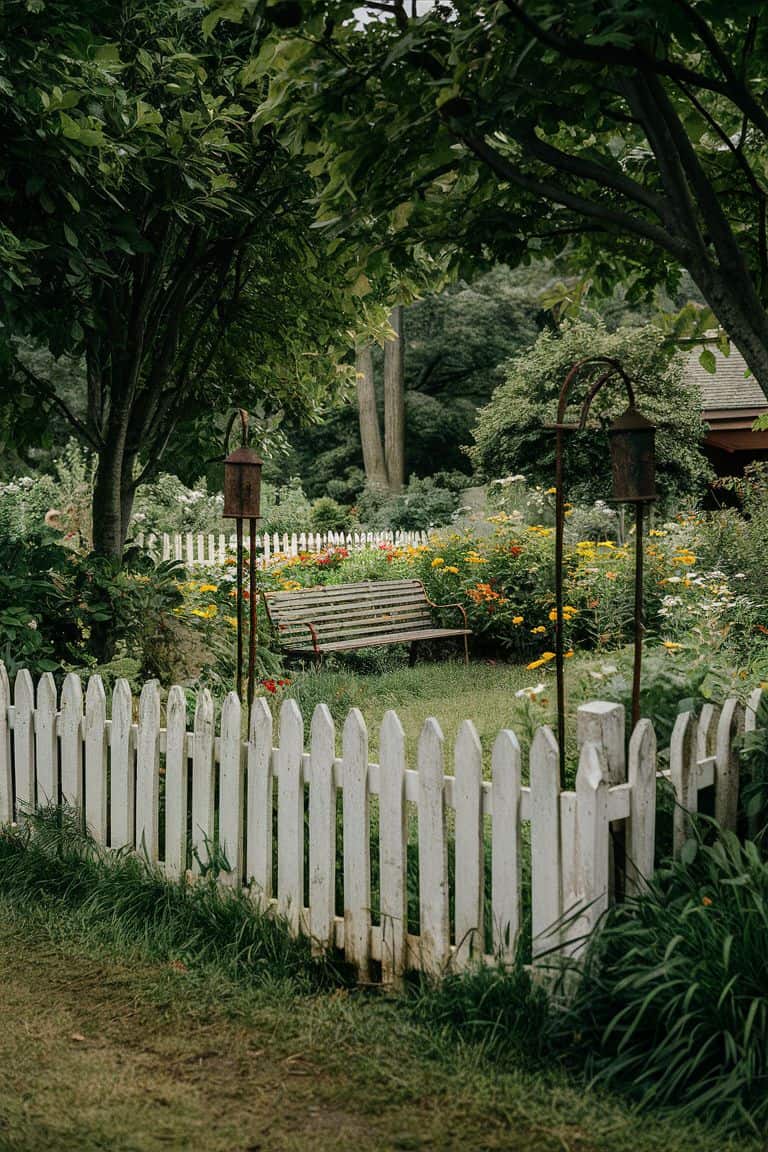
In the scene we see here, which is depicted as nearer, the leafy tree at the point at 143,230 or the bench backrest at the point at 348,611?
the leafy tree at the point at 143,230

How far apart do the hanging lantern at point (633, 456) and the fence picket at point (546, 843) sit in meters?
0.93

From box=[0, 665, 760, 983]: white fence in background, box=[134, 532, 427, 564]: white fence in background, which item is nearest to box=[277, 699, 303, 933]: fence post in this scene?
box=[0, 665, 760, 983]: white fence in background

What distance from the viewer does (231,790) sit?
3.71 meters

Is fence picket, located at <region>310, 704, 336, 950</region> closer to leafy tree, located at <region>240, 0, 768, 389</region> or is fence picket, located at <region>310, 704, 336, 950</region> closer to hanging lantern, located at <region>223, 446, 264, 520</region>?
hanging lantern, located at <region>223, 446, 264, 520</region>

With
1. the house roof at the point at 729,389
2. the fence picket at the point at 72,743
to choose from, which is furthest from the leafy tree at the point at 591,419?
the fence picket at the point at 72,743

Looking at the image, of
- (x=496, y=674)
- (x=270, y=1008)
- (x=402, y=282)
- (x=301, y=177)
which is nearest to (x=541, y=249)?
(x=402, y=282)

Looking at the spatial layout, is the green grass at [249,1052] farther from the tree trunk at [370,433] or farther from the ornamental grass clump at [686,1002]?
the tree trunk at [370,433]

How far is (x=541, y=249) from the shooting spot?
13.1 ft

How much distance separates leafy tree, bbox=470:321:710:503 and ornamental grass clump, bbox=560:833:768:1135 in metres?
13.4

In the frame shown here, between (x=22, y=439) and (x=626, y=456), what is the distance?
4.71 m

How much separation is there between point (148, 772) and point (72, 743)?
474mm

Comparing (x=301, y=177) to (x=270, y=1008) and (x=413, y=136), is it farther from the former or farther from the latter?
(x=270, y=1008)

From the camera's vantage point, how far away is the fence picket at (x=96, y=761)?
4.15 metres

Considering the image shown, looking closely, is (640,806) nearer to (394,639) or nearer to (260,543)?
(394,639)
